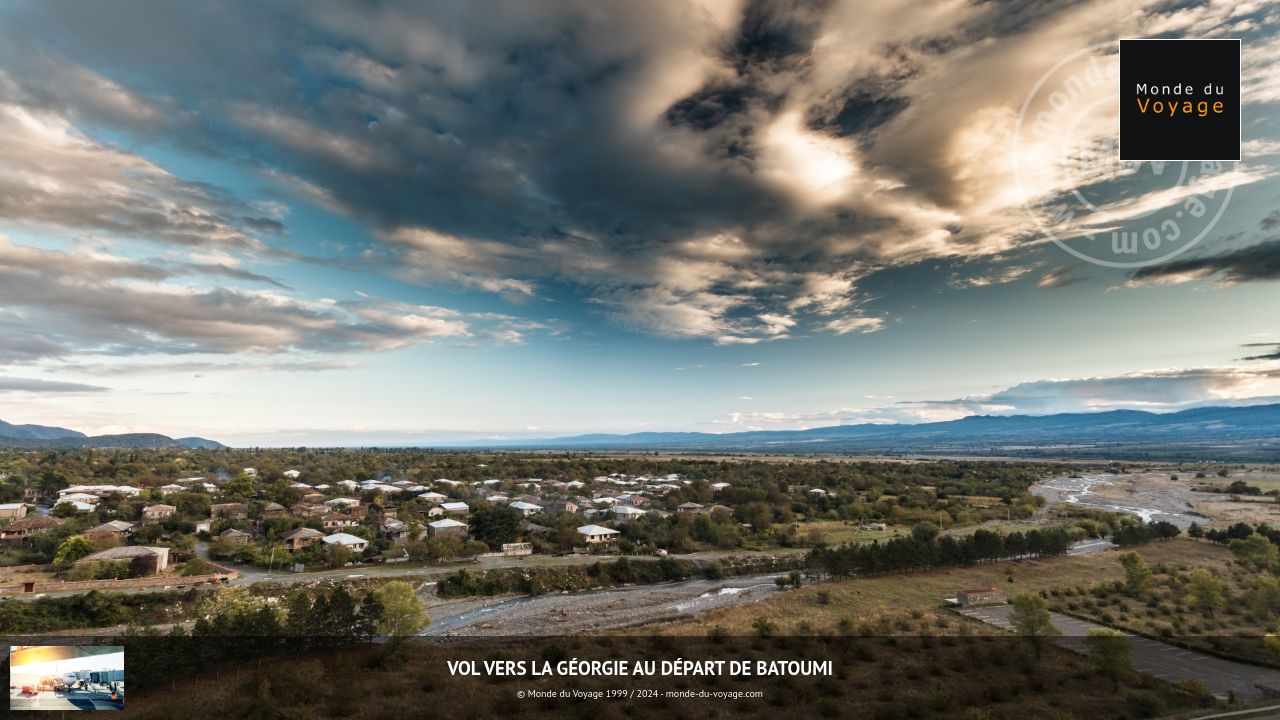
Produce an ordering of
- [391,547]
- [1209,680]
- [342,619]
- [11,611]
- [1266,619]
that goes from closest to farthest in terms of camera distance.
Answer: [1209,680] < [342,619] < [11,611] < [1266,619] < [391,547]

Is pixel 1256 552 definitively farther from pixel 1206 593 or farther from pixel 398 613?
pixel 398 613

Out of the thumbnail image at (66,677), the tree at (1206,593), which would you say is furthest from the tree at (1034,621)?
the thumbnail image at (66,677)

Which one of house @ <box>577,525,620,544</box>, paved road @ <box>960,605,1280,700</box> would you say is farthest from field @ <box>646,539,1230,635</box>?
house @ <box>577,525,620,544</box>

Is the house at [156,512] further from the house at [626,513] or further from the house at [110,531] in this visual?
the house at [626,513]

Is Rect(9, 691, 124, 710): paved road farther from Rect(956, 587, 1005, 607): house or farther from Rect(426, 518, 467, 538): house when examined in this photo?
Rect(956, 587, 1005, 607): house

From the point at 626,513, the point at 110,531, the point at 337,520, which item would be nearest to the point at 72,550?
the point at 110,531

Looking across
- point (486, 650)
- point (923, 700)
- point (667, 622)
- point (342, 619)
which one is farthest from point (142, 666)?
point (923, 700)

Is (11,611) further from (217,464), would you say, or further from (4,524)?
(217,464)
